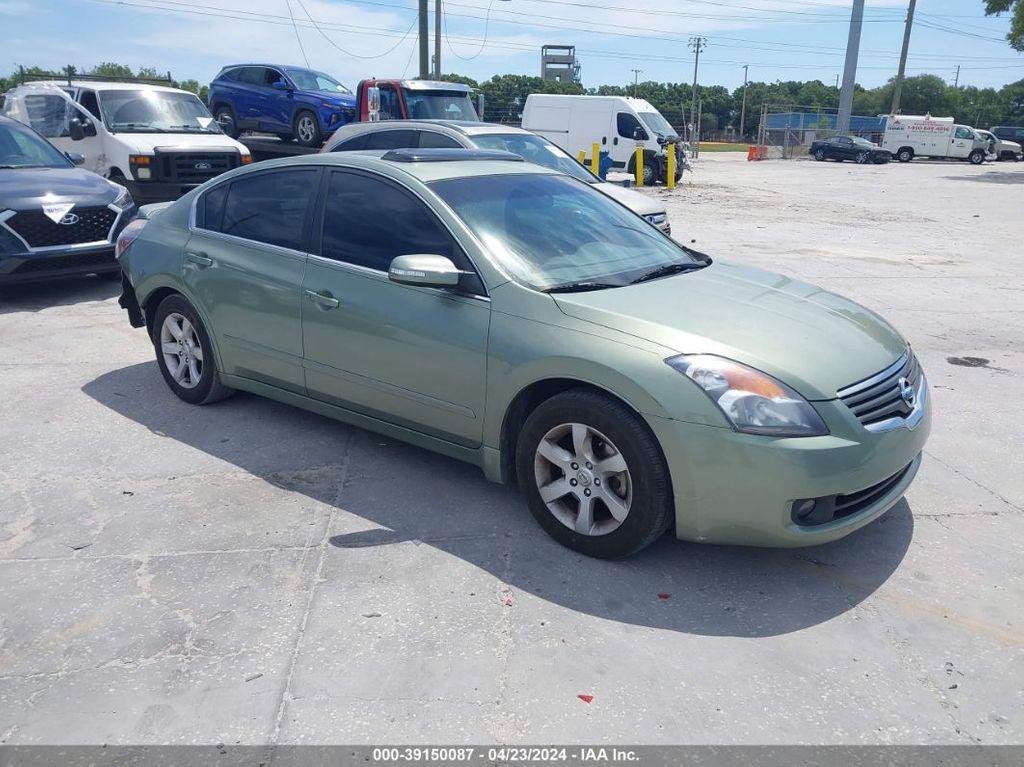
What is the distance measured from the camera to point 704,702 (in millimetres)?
2838

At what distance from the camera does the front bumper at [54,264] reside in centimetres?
791

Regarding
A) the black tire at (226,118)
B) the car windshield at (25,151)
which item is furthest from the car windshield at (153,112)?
the black tire at (226,118)

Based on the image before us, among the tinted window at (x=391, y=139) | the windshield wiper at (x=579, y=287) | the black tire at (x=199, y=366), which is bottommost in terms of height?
the black tire at (x=199, y=366)

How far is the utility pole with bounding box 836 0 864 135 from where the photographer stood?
184ft

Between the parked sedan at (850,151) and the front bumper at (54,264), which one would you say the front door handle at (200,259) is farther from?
the parked sedan at (850,151)

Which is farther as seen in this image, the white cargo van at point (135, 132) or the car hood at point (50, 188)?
the white cargo van at point (135, 132)

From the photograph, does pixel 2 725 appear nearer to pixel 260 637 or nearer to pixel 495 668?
pixel 260 637

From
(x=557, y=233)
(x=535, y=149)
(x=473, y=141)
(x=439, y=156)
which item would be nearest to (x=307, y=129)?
(x=535, y=149)

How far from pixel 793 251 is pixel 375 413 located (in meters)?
9.69

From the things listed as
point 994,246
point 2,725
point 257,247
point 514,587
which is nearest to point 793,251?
point 994,246

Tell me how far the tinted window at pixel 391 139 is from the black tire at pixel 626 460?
289 inches

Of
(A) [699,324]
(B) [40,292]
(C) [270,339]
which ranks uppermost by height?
(A) [699,324]

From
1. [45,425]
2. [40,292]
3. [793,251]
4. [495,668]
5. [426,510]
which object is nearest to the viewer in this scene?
[495,668]

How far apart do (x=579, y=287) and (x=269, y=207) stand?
2097mm
